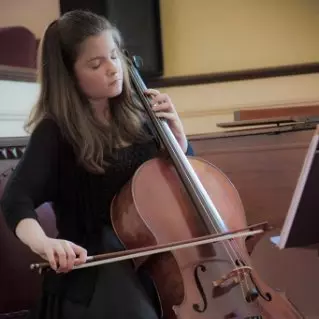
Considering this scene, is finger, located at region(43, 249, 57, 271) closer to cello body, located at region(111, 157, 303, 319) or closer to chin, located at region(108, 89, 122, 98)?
cello body, located at region(111, 157, 303, 319)

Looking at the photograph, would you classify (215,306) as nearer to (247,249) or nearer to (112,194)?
(247,249)

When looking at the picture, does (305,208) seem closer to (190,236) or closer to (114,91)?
(190,236)

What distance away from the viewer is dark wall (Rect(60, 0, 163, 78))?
7.11ft

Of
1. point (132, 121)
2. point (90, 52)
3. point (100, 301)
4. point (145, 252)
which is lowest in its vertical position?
→ point (100, 301)

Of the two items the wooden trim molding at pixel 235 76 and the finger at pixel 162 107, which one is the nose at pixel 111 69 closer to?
the finger at pixel 162 107

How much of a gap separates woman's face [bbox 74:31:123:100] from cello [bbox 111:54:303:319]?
10cm

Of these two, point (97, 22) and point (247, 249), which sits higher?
point (97, 22)

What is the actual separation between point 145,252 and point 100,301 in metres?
0.14

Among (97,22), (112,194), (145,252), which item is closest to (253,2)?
(97,22)

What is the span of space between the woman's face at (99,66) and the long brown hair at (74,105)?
0.06ft

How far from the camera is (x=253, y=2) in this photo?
89.1 inches

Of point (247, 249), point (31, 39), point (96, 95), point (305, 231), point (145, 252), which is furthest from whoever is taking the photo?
point (31, 39)

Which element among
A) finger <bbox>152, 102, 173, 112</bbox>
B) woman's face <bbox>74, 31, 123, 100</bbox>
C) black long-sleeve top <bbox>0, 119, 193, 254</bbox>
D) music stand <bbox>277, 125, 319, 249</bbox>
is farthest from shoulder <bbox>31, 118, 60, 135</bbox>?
music stand <bbox>277, 125, 319, 249</bbox>

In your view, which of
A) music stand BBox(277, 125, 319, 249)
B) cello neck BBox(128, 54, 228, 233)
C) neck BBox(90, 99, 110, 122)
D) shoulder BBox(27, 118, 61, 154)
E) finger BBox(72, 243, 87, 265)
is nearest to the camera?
music stand BBox(277, 125, 319, 249)
